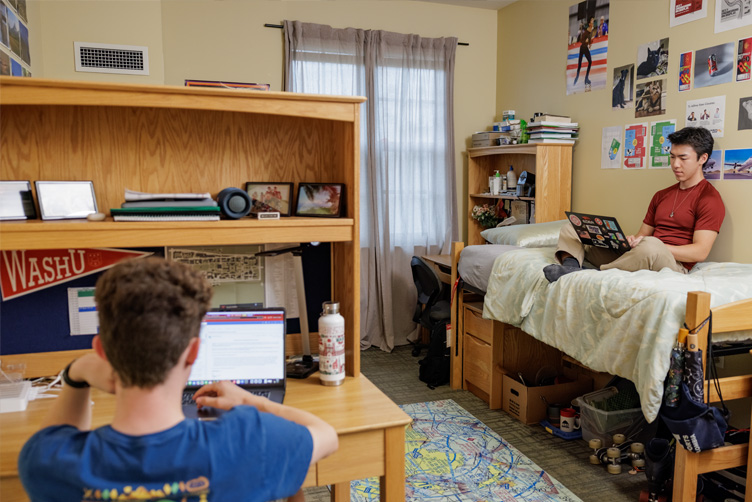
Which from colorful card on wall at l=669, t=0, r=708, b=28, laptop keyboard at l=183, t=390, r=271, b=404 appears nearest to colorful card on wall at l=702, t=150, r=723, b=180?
colorful card on wall at l=669, t=0, r=708, b=28

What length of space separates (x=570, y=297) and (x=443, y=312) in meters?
1.39

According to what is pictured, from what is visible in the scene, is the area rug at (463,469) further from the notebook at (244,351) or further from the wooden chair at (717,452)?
the notebook at (244,351)

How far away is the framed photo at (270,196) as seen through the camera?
6.04 feet

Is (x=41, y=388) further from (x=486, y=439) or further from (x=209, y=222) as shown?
(x=486, y=439)

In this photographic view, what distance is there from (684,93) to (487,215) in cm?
185

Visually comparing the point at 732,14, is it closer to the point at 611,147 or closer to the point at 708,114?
the point at 708,114

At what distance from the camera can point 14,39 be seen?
2830mm

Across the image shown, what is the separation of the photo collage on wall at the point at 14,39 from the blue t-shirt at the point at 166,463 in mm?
2241

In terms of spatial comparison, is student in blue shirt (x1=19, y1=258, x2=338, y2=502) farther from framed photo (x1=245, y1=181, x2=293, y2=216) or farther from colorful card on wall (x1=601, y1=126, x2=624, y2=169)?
colorful card on wall (x1=601, y1=126, x2=624, y2=169)

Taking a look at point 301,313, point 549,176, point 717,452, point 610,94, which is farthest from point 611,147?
point 301,313

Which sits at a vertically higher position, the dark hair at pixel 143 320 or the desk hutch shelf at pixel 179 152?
the desk hutch shelf at pixel 179 152

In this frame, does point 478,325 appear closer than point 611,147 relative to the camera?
Yes

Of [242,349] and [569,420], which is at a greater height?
[242,349]

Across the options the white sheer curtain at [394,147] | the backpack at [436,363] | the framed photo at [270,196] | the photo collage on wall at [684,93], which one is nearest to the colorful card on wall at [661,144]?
the photo collage on wall at [684,93]
